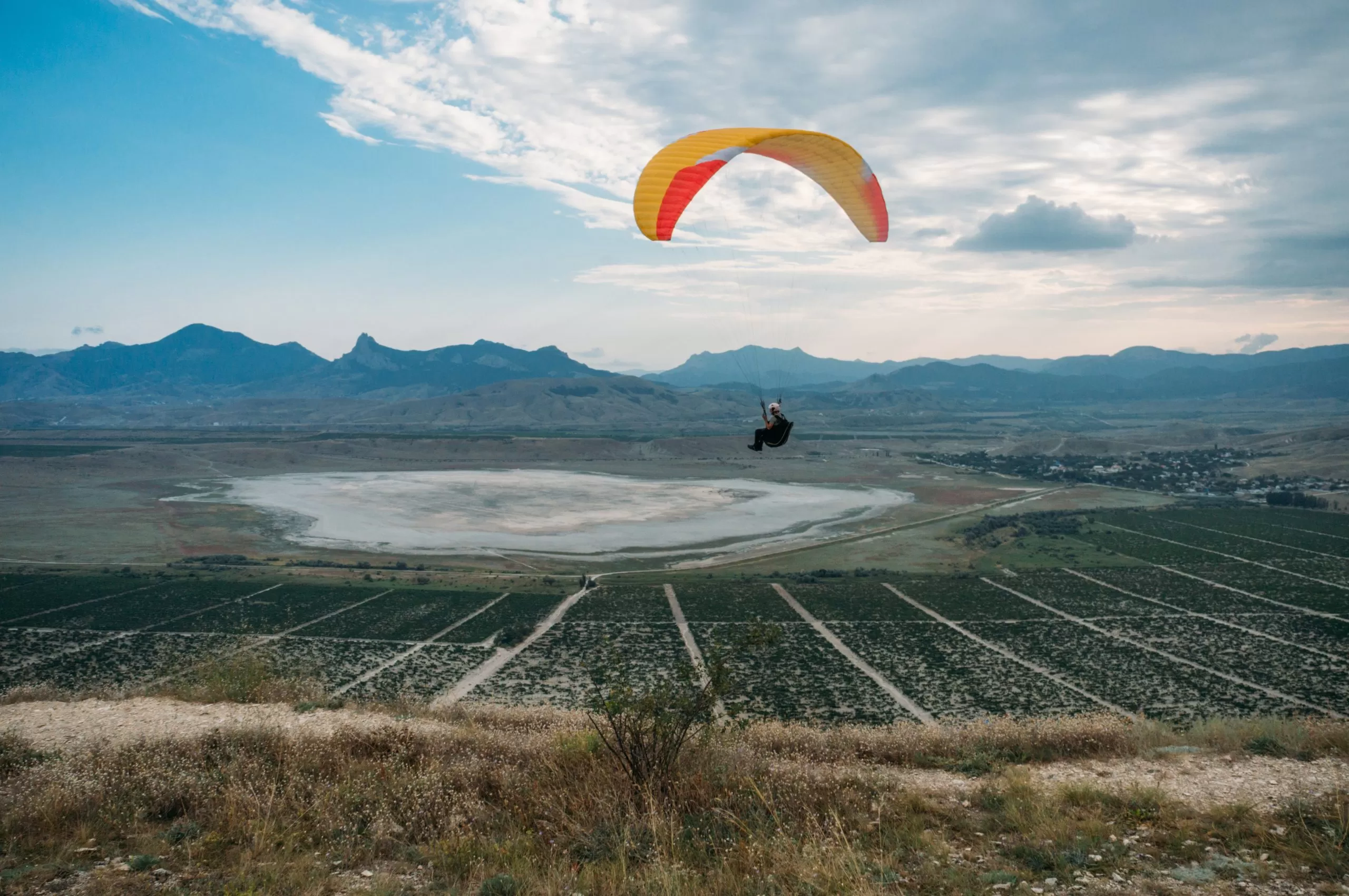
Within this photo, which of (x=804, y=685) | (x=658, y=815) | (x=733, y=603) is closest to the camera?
(x=658, y=815)

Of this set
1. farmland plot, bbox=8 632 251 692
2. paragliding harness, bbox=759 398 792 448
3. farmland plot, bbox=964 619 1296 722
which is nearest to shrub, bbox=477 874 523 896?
paragliding harness, bbox=759 398 792 448

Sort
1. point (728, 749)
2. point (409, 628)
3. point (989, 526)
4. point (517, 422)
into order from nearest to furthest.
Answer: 1. point (728, 749)
2. point (409, 628)
3. point (989, 526)
4. point (517, 422)

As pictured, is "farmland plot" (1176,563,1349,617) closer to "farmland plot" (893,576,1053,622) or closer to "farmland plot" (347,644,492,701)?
"farmland plot" (893,576,1053,622)

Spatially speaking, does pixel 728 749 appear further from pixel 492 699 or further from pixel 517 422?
pixel 517 422

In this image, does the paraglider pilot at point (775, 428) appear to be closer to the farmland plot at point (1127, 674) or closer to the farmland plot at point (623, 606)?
the farmland plot at point (1127, 674)

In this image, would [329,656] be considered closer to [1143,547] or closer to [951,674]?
[951,674]

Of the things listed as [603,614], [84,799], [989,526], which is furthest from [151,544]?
[989,526]

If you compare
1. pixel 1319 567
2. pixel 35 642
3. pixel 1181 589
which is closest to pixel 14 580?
pixel 35 642
